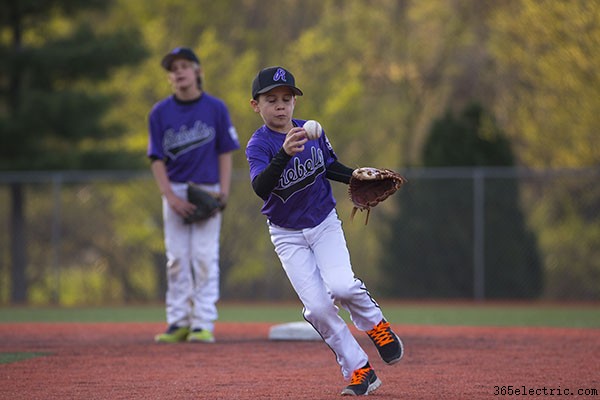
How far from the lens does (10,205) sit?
17.5 meters

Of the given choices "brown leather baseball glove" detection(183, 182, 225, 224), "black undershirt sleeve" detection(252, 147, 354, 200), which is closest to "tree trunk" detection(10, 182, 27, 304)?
"brown leather baseball glove" detection(183, 182, 225, 224)

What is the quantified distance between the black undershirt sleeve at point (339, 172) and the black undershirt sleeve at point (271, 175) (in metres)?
0.59

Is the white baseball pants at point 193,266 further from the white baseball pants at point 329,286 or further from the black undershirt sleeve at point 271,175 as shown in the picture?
the black undershirt sleeve at point 271,175

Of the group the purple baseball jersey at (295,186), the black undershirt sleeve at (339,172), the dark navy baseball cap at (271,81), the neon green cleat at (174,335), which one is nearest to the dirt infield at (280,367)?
the neon green cleat at (174,335)

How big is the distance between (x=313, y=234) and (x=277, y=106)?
77 centimetres

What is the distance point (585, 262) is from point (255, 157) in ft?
37.6

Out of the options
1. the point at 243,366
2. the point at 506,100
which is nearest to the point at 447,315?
the point at 243,366

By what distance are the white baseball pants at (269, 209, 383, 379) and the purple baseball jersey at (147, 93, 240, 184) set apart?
9.56 ft

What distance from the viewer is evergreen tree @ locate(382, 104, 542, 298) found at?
50.5ft

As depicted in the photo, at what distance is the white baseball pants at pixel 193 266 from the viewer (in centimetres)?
838

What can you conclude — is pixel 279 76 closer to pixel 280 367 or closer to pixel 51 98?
pixel 280 367

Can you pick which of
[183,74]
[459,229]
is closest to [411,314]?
[459,229]

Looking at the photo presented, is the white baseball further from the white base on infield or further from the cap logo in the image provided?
the white base on infield

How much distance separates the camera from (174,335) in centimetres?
837
